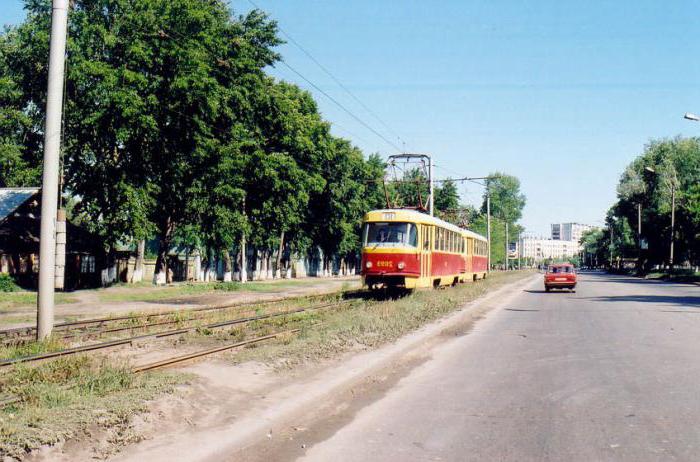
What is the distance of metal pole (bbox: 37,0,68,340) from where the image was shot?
11195 mm

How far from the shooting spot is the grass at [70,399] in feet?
17.2

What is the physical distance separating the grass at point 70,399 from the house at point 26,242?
27.7 m

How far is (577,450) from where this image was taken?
5.71 m

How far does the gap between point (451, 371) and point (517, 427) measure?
3390 mm

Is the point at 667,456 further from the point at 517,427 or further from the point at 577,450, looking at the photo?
the point at 517,427

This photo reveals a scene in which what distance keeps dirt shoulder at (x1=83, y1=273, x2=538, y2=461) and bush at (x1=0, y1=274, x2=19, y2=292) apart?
2456 cm

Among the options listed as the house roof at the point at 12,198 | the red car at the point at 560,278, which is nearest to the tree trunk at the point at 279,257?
the house roof at the point at 12,198

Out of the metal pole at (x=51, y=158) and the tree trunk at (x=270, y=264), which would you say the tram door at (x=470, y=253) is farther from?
the metal pole at (x=51, y=158)

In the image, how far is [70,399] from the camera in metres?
6.46

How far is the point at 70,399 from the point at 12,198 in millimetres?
32286

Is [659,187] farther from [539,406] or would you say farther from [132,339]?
[539,406]

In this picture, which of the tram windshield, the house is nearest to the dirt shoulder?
the tram windshield

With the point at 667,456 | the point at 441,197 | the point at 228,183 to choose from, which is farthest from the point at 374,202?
the point at 667,456

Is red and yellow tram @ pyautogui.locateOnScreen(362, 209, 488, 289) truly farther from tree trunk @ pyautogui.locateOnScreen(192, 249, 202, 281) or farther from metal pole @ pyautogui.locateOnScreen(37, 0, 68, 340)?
tree trunk @ pyautogui.locateOnScreen(192, 249, 202, 281)
